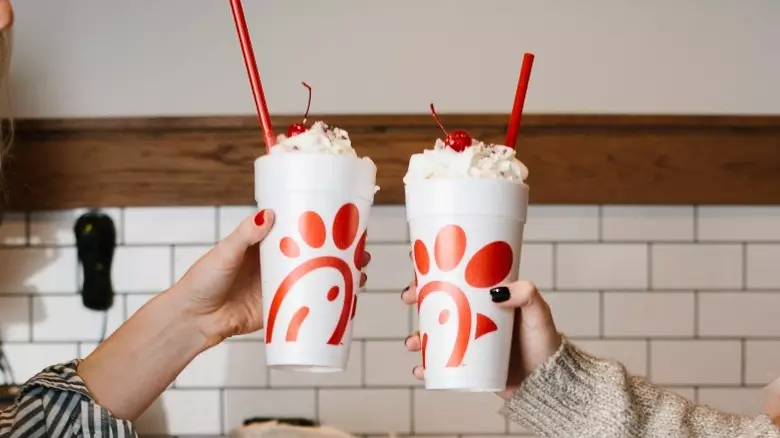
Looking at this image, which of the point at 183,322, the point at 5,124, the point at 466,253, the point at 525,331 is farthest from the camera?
the point at 5,124

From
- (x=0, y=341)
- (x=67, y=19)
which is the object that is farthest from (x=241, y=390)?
(x=67, y=19)

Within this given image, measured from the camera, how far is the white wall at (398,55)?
1.74 meters

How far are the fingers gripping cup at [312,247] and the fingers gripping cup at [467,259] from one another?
8cm

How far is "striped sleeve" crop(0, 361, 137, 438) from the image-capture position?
1076mm

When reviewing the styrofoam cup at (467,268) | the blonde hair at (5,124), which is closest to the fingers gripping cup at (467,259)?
the styrofoam cup at (467,268)

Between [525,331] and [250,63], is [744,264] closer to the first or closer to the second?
[525,331]

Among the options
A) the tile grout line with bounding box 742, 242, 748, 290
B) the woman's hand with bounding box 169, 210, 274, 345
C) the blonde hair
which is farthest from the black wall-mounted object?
the tile grout line with bounding box 742, 242, 748, 290

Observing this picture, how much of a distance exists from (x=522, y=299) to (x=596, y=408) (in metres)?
0.19

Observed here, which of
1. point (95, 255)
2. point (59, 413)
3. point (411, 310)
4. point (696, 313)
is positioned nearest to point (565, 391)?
point (59, 413)

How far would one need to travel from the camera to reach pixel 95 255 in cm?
173

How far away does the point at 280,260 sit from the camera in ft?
2.93

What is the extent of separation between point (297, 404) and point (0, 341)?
627 mm

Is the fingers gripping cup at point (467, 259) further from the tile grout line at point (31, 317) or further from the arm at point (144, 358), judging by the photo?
the tile grout line at point (31, 317)

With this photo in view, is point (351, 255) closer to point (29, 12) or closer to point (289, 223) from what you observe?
point (289, 223)
